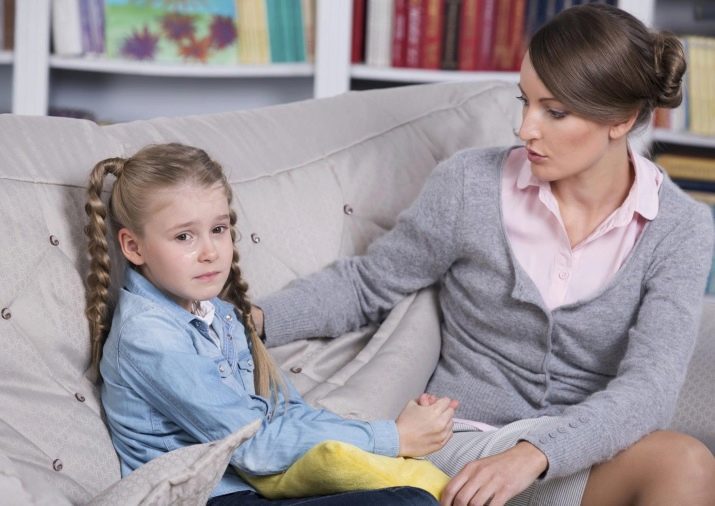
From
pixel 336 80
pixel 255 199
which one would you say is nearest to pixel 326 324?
pixel 255 199

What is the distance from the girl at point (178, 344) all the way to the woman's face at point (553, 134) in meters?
0.43

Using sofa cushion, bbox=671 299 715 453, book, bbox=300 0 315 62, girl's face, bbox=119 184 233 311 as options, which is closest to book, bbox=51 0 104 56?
book, bbox=300 0 315 62

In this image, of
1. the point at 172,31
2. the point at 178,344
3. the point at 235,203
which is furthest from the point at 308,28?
the point at 178,344

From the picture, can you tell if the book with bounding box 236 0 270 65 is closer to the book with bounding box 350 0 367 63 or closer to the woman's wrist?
the book with bounding box 350 0 367 63

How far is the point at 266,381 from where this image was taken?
1.29 metres

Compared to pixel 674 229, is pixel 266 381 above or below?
below

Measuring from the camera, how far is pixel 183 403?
114 centimetres

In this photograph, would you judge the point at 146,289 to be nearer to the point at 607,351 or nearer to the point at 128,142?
the point at 128,142

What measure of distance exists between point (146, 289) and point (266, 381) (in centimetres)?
19

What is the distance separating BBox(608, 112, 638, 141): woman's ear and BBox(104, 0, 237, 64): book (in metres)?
1.46

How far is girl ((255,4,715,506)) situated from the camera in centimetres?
134

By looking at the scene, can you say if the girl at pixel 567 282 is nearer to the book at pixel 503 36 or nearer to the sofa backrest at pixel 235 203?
the sofa backrest at pixel 235 203

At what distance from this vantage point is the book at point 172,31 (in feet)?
8.78

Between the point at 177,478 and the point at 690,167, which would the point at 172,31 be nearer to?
the point at 690,167
